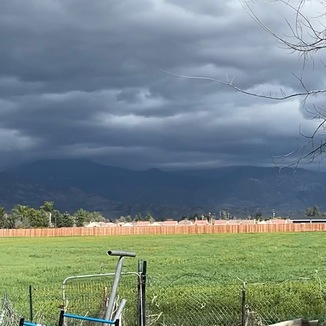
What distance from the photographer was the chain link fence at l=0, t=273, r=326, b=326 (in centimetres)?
1288

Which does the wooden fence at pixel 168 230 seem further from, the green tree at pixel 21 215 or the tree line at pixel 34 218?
the green tree at pixel 21 215

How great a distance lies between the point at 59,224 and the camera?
14275cm

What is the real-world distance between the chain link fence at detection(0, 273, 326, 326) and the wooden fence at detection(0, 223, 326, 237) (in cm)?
7119

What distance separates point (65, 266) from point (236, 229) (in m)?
56.3

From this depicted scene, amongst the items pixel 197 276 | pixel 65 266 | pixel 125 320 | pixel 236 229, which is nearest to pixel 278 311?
pixel 125 320

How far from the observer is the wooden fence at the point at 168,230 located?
92312mm

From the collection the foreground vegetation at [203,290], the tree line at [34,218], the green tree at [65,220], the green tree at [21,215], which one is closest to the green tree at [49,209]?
the tree line at [34,218]

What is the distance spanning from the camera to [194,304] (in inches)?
670

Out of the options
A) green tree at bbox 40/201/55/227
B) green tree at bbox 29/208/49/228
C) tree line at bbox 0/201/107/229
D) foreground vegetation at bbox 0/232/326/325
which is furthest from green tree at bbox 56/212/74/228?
foreground vegetation at bbox 0/232/326/325

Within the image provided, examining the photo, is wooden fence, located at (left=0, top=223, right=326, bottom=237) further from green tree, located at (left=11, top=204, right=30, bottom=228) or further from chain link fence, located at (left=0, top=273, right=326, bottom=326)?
chain link fence, located at (left=0, top=273, right=326, bottom=326)

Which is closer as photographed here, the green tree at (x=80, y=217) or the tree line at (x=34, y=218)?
the tree line at (x=34, y=218)

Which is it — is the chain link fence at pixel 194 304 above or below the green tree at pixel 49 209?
below

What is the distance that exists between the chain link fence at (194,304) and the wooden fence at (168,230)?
234ft

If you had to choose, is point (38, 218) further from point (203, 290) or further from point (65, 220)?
point (203, 290)
